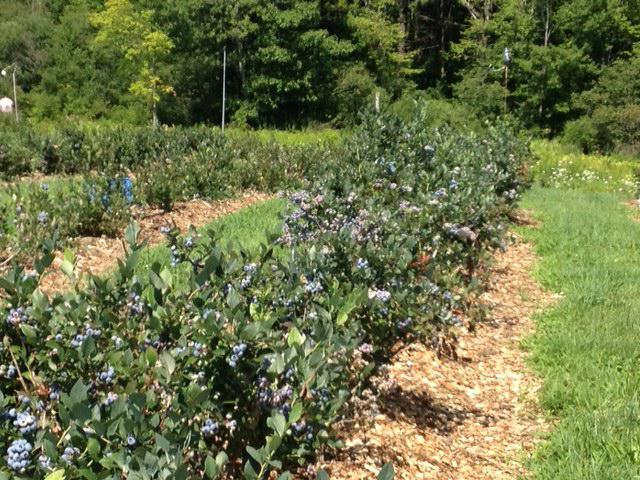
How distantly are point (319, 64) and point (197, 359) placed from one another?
31963mm

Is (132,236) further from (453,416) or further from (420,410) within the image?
Answer: (453,416)

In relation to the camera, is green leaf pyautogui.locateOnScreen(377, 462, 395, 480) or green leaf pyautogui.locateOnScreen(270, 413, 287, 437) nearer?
green leaf pyautogui.locateOnScreen(377, 462, 395, 480)

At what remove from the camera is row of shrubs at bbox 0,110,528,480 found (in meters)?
1.87

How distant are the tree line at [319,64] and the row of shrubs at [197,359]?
27.6 meters

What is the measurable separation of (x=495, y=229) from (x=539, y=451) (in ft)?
10.6

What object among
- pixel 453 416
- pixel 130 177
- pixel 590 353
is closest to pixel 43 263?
Result: pixel 453 416

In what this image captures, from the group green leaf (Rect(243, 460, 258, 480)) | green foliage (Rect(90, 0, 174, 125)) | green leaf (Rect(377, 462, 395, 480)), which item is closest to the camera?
green leaf (Rect(377, 462, 395, 480))

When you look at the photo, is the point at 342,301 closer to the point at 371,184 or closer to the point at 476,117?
the point at 371,184

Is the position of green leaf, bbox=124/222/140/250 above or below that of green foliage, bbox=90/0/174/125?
below

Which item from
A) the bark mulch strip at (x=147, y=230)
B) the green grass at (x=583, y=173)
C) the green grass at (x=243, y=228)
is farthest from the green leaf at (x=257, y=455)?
the green grass at (x=583, y=173)

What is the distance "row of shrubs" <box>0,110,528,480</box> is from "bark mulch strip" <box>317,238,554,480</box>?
0.92 feet

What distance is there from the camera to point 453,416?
12.8 feet

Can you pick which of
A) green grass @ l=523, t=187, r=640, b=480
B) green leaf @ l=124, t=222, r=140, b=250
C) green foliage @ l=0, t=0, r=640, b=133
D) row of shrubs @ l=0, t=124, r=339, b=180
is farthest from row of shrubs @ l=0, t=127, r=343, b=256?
green foliage @ l=0, t=0, r=640, b=133

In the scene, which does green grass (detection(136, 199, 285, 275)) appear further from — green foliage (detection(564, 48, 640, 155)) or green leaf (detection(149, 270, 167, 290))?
green foliage (detection(564, 48, 640, 155))
